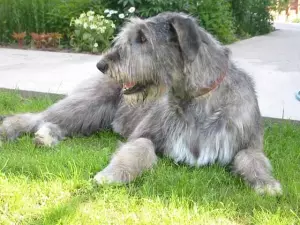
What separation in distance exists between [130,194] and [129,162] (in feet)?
1.14

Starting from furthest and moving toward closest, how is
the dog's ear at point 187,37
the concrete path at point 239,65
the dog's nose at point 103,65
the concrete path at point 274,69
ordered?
the concrete path at point 239,65, the concrete path at point 274,69, the dog's nose at point 103,65, the dog's ear at point 187,37

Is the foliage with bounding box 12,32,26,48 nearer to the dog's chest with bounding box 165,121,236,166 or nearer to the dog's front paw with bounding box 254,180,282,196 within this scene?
the dog's chest with bounding box 165,121,236,166

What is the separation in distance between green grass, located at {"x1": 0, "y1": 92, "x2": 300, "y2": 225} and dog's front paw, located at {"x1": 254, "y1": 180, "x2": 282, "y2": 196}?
5cm

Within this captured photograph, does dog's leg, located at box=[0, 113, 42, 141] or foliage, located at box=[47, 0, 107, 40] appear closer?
dog's leg, located at box=[0, 113, 42, 141]

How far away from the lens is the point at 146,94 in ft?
13.2

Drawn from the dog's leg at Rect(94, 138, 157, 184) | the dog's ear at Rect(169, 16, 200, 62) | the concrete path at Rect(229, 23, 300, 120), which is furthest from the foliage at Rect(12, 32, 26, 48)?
the dog's ear at Rect(169, 16, 200, 62)

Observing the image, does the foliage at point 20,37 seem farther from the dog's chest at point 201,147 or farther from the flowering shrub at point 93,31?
the dog's chest at point 201,147

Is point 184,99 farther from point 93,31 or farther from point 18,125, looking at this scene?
point 93,31

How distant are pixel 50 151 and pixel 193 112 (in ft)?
4.25

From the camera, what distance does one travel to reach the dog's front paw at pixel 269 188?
3.58m

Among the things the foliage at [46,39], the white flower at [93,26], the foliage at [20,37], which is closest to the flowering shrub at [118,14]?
the white flower at [93,26]

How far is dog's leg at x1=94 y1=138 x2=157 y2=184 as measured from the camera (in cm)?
365

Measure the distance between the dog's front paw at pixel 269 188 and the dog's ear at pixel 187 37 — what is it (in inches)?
40.9

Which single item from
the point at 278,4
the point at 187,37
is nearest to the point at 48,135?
the point at 187,37
